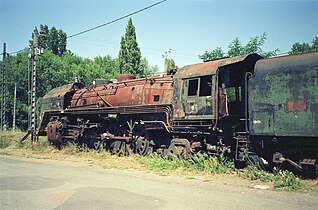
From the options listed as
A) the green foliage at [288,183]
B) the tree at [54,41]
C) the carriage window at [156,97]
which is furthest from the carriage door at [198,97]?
the tree at [54,41]

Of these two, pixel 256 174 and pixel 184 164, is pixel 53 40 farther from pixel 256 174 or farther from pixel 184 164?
pixel 256 174

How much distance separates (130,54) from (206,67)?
36.0 m

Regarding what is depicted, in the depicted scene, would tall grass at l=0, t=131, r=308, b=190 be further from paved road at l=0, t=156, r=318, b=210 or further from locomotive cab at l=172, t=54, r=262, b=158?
paved road at l=0, t=156, r=318, b=210

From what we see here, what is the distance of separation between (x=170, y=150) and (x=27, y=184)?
523 cm

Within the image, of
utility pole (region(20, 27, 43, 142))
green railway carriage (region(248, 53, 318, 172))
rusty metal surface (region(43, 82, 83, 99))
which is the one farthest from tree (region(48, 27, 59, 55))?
green railway carriage (region(248, 53, 318, 172))

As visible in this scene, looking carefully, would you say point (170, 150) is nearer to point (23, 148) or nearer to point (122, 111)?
point (122, 111)

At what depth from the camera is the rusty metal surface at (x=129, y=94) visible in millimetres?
12492

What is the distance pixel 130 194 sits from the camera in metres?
6.84

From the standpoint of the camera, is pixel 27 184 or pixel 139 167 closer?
pixel 27 184

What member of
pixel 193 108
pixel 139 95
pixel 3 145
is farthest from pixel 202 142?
pixel 3 145

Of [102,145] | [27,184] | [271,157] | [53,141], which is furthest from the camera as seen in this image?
[53,141]

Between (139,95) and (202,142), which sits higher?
(139,95)

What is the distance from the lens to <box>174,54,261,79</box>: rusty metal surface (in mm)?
10320

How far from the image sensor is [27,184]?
8016 mm
